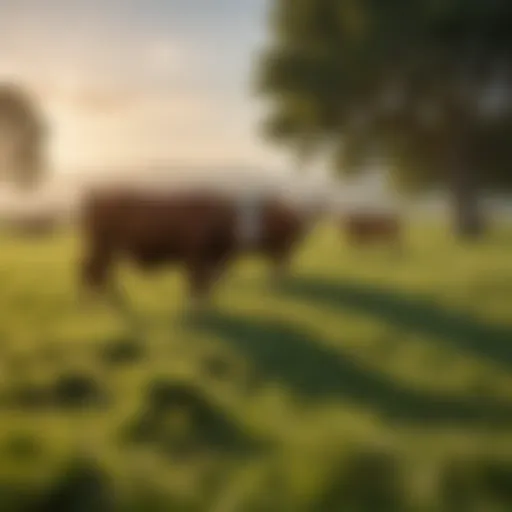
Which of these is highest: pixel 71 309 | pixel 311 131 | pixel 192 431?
pixel 311 131

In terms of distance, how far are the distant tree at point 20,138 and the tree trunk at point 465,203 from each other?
443mm

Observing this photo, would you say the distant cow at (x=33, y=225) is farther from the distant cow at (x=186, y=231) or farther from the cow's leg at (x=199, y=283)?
the cow's leg at (x=199, y=283)

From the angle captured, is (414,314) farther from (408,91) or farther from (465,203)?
(408,91)

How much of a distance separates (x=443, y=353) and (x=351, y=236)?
0.16 m

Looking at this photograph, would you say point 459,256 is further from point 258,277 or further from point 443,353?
point 258,277

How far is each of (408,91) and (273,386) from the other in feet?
1.13

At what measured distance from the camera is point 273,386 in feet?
2.58

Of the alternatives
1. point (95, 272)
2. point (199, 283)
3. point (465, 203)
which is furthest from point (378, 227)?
point (95, 272)

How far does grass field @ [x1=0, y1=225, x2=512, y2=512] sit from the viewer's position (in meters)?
0.73

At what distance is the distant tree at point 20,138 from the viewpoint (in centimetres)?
83

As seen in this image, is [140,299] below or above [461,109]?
below

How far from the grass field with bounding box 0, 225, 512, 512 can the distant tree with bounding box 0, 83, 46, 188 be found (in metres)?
0.08

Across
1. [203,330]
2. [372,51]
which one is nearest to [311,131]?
[372,51]

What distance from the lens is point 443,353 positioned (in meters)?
0.80
